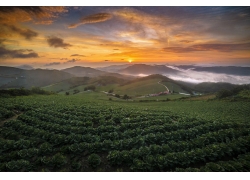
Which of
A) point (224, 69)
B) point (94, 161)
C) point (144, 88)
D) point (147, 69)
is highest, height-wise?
point (147, 69)

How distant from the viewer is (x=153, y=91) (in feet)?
90.8

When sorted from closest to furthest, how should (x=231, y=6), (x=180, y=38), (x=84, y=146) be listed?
(x=84, y=146) → (x=231, y=6) → (x=180, y=38)

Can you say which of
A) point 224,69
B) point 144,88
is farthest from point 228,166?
point 144,88

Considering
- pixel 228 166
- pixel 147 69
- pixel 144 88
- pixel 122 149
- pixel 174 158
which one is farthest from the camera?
pixel 144 88

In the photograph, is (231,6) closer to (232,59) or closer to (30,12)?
(232,59)

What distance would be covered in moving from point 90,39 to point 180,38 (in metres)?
5.64

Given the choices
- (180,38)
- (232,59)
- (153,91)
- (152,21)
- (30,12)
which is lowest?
(153,91)

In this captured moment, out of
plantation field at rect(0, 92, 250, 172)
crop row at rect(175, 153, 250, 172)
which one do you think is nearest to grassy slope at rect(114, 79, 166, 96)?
plantation field at rect(0, 92, 250, 172)

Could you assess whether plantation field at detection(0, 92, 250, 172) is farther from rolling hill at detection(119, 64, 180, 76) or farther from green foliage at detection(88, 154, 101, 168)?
rolling hill at detection(119, 64, 180, 76)

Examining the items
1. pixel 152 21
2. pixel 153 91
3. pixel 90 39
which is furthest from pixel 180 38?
pixel 153 91

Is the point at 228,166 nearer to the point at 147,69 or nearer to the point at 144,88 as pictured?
the point at 147,69

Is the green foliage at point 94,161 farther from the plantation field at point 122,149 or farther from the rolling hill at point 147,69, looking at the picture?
the rolling hill at point 147,69

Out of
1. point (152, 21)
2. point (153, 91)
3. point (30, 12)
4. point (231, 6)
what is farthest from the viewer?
point (153, 91)

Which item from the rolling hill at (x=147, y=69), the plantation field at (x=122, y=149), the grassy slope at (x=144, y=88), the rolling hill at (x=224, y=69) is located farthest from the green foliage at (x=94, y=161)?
the grassy slope at (x=144, y=88)
